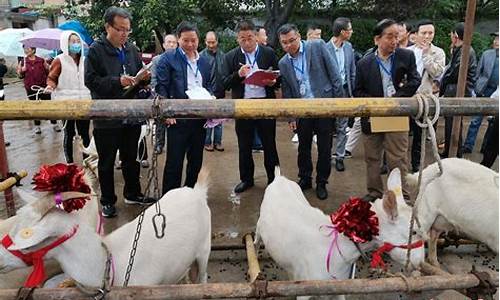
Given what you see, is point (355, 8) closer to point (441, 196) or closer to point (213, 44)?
point (213, 44)

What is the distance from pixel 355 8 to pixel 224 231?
10.8 metres

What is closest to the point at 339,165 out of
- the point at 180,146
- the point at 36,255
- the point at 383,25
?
the point at 383,25

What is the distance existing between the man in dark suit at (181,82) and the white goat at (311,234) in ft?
4.65

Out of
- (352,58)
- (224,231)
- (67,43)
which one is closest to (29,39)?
(67,43)

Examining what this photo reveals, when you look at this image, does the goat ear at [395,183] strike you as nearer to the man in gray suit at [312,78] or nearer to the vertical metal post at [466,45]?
the vertical metal post at [466,45]

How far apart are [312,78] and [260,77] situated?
69 cm

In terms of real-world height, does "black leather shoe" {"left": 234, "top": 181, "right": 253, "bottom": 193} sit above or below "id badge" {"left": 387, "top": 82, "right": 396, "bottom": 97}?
below

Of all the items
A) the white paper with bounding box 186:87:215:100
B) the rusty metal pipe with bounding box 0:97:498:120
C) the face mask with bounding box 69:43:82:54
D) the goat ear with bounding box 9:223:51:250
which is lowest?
the goat ear with bounding box 9:223:51:250

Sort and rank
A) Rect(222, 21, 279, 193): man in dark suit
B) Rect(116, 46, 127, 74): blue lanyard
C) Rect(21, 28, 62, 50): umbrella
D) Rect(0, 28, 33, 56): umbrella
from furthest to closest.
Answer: Rect(0, 28, 33, 56): umbrella, Rect(21, 28, 62, 50): umbrella, Rect(222, 21, 279, 193): man in dark suit, Rect(116, 46, 127, 74): blue lanyard

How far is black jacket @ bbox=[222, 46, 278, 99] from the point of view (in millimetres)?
5219

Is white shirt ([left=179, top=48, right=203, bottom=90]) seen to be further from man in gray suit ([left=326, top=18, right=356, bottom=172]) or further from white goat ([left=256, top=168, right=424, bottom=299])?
man in gray suit ([left=326, top=18, right=356, bottom=172])

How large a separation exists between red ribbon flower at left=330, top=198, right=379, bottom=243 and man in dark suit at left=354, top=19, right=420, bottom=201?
2.19 m

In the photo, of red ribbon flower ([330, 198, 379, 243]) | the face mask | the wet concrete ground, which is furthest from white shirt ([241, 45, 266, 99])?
red ribbon flower ([330, 198, 379, 243])

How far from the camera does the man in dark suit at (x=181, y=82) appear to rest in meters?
4.60
